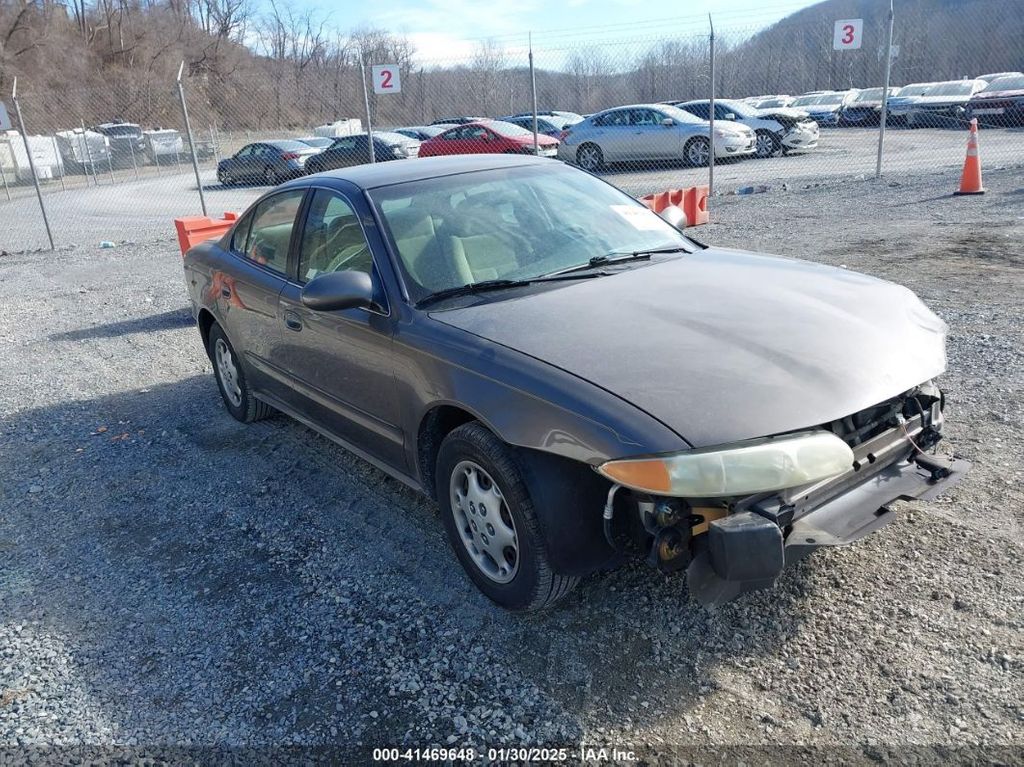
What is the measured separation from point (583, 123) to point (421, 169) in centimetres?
1583

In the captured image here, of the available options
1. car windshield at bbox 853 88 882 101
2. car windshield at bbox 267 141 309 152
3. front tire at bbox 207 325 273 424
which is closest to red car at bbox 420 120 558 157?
car windshield at bbox 267 141 309 152

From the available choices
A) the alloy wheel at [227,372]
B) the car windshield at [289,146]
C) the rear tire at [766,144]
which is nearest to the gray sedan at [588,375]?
the alloy wheel at [227,372]

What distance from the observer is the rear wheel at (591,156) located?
61.3 ft

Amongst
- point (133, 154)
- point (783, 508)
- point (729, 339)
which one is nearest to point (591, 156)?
point (729, 339)

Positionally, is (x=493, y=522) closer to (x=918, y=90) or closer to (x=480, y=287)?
(x=480, y=287)

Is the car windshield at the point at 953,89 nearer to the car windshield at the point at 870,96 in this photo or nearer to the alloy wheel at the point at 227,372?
the car windshield at the point at 870,96

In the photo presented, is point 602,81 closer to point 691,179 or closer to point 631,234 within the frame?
point 691,179

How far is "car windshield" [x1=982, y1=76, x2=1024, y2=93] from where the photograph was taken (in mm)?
24922

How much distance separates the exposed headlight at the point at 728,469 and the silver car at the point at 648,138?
16270mm

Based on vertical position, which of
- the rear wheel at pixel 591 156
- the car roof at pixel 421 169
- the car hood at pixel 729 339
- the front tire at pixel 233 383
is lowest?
the front tire at pixel 233 383

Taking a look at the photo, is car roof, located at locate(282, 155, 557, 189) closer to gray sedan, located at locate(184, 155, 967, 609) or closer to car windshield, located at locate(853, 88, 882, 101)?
gray sedan, located at locate(184, 155, 967, 609)

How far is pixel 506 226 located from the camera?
3.71 meters

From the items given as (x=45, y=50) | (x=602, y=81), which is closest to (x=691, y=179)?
(x=602, y=81)

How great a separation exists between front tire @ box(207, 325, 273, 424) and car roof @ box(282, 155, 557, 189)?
4.10ft
